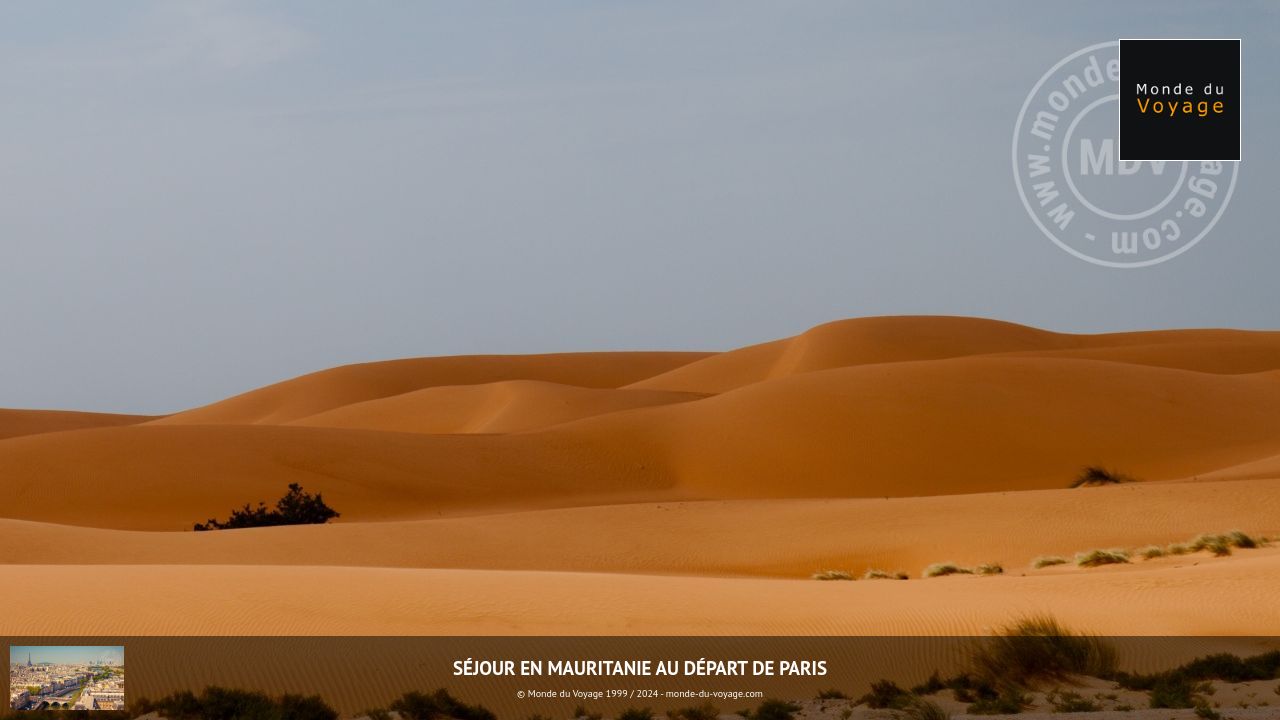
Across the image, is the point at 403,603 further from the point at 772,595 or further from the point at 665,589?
the point at 772,595

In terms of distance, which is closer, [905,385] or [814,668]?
[814,668]

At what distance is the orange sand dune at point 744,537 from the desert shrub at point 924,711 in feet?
44.6

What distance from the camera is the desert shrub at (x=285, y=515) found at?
32.0 meters

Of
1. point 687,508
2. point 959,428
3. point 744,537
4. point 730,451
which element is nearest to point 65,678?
point 744,537

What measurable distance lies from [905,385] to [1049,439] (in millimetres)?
5904

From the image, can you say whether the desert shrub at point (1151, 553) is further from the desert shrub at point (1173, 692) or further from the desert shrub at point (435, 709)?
the desert shrub at point (435, 709)

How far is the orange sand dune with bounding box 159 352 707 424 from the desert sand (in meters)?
25.4

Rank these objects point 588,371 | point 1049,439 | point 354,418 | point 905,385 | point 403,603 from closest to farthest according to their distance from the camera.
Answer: point 403,603 → point 1049,439 → point 905,385 → point 354,418 → point 588,371

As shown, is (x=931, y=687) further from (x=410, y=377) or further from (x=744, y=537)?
(x=410, y=377)

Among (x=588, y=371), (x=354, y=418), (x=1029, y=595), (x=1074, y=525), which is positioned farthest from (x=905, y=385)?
(x=588, y=371)

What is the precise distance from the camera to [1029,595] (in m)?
13.3

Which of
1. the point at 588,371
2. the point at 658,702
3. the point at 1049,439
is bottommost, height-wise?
the point at 658,702

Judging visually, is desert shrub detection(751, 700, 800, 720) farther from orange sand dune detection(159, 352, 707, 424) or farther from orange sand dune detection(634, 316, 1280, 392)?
orange sand dune detection(159, 352, 707, 424)

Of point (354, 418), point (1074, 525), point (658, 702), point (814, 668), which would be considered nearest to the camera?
point (658, 702)
